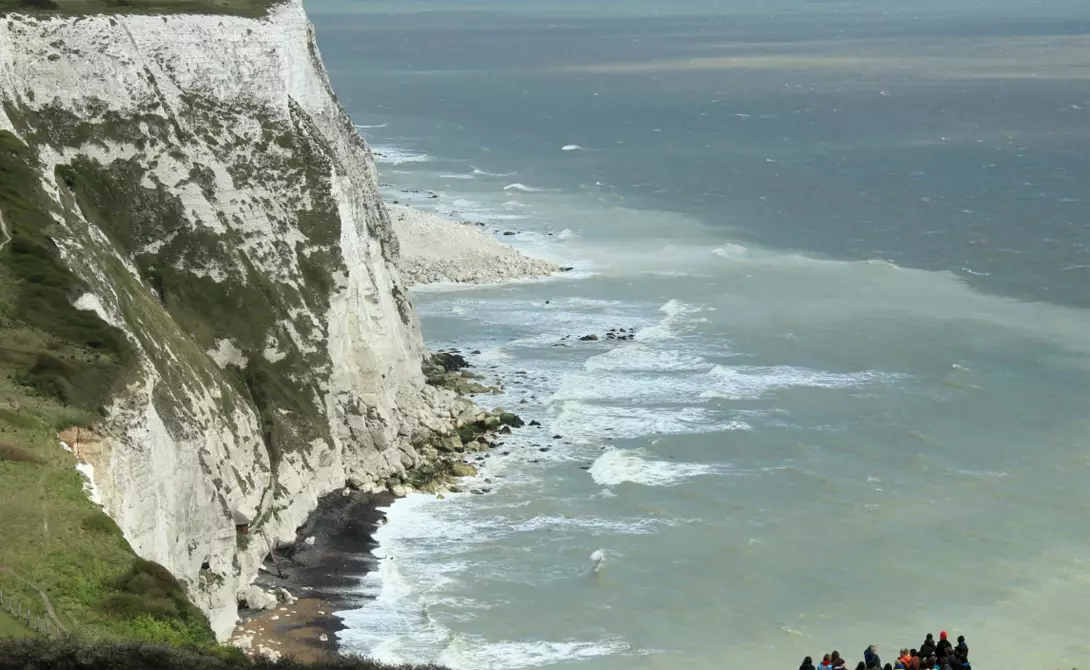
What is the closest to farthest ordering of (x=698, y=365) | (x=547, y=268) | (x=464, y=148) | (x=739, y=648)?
(x=739, y=648) < (x=698, y=365) < (x=547, y=268) < (x=464, y=148)

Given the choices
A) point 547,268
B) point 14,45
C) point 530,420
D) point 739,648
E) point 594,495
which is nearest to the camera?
point 739,648

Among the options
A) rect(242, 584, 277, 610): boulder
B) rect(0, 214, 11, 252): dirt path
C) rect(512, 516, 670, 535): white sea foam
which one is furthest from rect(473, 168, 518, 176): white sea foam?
rect(0, 214, 11, 252): dirt path

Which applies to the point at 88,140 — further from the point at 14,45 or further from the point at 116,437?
the point at 116,437

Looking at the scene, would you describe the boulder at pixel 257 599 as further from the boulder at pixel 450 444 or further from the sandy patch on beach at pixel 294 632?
the boulder at pixel 450 444

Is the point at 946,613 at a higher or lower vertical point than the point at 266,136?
lower

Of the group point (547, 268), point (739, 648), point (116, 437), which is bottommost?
point (739, 648)

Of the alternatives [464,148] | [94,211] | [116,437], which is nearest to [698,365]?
[94,211]

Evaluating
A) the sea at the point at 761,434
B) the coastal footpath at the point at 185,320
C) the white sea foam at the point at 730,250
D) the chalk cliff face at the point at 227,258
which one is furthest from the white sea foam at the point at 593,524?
the white sea foam at the point at 730,250
